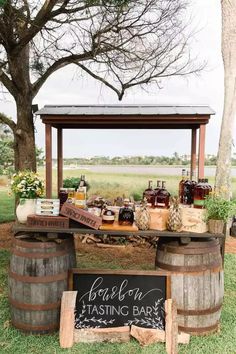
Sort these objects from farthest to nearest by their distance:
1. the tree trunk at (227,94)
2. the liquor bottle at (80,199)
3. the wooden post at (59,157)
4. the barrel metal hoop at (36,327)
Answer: the tree trunk at (227,94) < the wooden post at (59,157) < the liquor bottle at (80,199) < the barrel metal hoop at (36,327)

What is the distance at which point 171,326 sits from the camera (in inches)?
110

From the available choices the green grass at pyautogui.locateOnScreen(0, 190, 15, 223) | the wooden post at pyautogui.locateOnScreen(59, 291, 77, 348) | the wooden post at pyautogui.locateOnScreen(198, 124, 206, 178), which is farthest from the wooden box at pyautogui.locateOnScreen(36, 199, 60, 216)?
the green grass at pyautogui.locateOnScreen(0, 190, 15, 223)

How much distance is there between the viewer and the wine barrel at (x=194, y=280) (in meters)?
2.84

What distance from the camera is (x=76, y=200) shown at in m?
3.12

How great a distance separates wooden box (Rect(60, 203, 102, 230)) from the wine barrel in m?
0.61

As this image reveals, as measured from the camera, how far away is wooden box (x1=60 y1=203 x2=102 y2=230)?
2.85 metres

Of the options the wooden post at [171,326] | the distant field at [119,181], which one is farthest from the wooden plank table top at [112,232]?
the distant field at [119,181]

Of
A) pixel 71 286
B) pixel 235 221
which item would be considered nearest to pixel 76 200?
pixel 71 286

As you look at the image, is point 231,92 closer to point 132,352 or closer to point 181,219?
point 181,219

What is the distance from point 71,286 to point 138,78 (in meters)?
5.11

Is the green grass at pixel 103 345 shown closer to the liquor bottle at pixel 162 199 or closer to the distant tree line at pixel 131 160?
the liquor bottle at pixel 162 199

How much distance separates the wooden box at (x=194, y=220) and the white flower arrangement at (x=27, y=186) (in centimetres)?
125

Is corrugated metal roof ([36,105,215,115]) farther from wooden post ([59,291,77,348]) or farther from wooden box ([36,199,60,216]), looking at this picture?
wooden post ([59,291,77,348])

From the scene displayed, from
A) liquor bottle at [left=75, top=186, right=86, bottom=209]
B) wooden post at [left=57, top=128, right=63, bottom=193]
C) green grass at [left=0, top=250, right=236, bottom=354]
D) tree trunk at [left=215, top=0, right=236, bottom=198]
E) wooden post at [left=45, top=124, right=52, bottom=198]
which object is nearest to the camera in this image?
green grass at [left=0, top=250, right=236, bottom=354]
